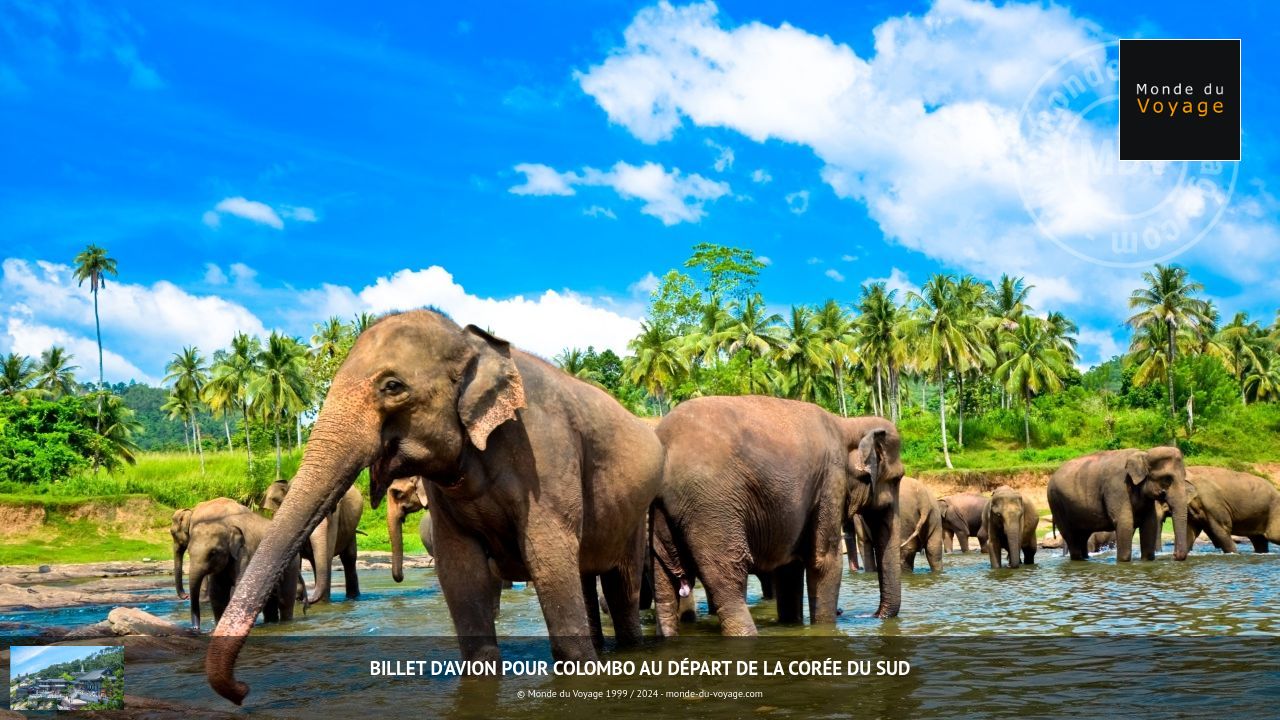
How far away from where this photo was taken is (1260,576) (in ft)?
46.0

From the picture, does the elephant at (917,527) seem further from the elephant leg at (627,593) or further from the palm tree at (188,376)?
the palm tree at (188,376)

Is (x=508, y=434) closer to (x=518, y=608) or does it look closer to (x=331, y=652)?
(x=331, y=652)

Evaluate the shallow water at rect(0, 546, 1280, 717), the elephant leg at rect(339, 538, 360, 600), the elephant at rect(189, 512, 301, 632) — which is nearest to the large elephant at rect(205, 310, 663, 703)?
the shallow water at rect(0, 546, 1280, 717)

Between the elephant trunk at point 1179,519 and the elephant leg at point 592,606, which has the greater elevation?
the elephant leg at point 592,606

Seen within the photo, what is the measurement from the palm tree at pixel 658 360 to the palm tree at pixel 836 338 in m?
10.0

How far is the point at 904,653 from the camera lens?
7.43 meters

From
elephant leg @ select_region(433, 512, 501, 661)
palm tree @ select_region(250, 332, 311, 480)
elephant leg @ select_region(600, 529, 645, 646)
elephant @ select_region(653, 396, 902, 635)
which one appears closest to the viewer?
elephant leg @ select_region(433, 512, 501, 661)

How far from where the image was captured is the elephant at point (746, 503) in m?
8.00

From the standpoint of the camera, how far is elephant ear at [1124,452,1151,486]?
19406 millimetres

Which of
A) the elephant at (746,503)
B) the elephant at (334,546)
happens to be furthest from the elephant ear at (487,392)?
the elephant at (334,546)

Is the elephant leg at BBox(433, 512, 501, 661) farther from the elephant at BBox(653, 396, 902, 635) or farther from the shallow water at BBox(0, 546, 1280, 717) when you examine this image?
the elephant at BBox(653, 396, 902, 635)

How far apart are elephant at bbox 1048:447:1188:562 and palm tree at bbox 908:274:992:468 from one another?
40.6 meters

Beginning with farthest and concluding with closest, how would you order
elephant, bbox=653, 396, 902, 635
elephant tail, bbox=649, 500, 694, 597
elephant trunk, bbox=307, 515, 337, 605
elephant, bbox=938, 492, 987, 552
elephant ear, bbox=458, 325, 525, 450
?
elephant, bbox=938, 492, 987, 552
elephant trunk, bbox=307, 515, 337, 605
elephant tail, bbox=649, 500, 694, 597
elephant, bbox=653, 396, 902, 635
elephant ear, bbox=458, 325, 525, 450

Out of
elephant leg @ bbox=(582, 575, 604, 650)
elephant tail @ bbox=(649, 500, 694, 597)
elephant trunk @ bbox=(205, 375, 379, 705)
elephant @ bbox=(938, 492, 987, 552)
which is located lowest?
elephant @ bbox=(938, 492, 987, 552)
